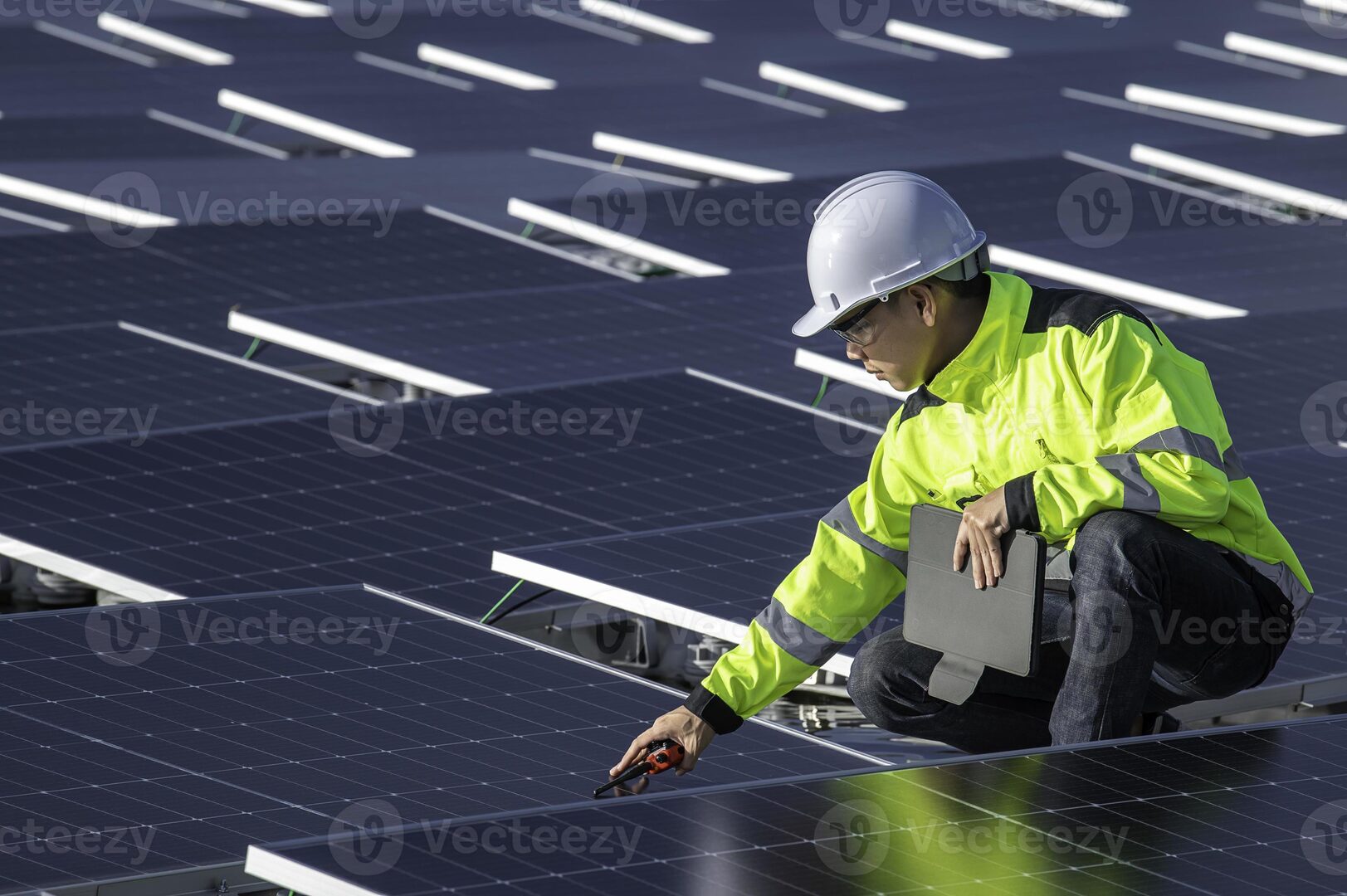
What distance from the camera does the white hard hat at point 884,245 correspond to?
550cm

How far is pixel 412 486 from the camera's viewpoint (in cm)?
894

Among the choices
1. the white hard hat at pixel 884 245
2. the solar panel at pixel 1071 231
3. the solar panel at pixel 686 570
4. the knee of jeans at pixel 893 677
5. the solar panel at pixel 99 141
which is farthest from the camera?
the solar panel at pixel 99 141

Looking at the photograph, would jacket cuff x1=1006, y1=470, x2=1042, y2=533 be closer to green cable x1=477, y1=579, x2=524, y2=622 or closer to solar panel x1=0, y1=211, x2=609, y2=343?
green cable x1=477, y1=579, x2=524, y2=622

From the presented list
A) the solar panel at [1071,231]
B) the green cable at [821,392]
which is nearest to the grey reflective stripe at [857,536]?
the green cable at [821,392]

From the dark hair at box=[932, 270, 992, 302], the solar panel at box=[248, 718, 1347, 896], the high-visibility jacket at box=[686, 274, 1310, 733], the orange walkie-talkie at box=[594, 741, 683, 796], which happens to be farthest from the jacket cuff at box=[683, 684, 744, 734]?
the dark hair at box=[932, 270, 992, 302]

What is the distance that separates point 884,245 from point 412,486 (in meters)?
3.88

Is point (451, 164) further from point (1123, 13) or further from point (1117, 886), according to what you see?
point (1117, 886)

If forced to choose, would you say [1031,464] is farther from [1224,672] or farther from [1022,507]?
[1224,672]

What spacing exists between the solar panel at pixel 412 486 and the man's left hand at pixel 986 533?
2806 mm

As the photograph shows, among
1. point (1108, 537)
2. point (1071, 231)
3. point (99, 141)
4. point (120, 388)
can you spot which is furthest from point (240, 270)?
point (1108, 537)

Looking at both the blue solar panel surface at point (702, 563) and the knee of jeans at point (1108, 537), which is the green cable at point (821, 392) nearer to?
the blue solar panel surface at point (702, 563)

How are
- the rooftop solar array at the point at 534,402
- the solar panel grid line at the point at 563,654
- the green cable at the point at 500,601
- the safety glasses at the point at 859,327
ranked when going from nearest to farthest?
the rooftop solar array at the point at 534,402, the safety glasses at the point at 859,327, the solar panel grid line at the point at 563,654, the green cable at the point at 500,601

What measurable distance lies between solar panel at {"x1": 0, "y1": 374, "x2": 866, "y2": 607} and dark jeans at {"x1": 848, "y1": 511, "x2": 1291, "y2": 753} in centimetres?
223

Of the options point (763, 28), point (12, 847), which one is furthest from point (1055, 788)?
point (763, 28)
